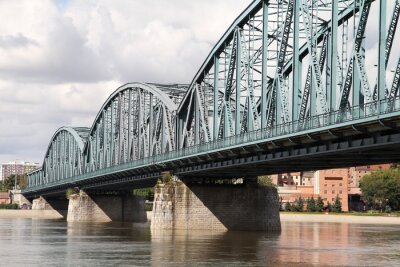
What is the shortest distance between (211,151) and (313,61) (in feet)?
62.3

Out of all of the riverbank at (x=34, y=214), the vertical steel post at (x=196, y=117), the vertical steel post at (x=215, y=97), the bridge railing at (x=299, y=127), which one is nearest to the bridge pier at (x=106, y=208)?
the bridge railing at (x=299, y=127)

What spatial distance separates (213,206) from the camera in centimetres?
8694

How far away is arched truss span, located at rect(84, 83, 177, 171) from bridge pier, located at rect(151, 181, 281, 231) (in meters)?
12.5

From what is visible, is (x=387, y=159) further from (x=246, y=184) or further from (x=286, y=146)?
(x=246, y=184)

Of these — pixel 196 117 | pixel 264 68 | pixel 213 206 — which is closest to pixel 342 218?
pixel 196 117

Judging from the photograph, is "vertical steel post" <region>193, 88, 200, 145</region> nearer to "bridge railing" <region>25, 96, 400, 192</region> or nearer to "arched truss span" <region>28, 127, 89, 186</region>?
"bridge railing" <region>25, 96, 400, 192</region>

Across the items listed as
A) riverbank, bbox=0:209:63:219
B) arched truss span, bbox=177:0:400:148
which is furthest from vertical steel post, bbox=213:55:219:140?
riverbank, bbox=0:209:63:219

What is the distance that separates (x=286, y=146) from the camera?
61781 millimetres

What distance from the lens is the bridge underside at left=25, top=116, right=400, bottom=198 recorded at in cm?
4934

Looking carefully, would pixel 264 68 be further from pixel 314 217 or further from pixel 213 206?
pixel 314 217

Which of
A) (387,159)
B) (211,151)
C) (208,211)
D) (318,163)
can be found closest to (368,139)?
(387,159)

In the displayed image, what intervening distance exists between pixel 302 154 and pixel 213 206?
92.7ft

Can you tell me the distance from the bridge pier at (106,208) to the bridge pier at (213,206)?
167 ft

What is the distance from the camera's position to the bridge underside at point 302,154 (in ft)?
162
